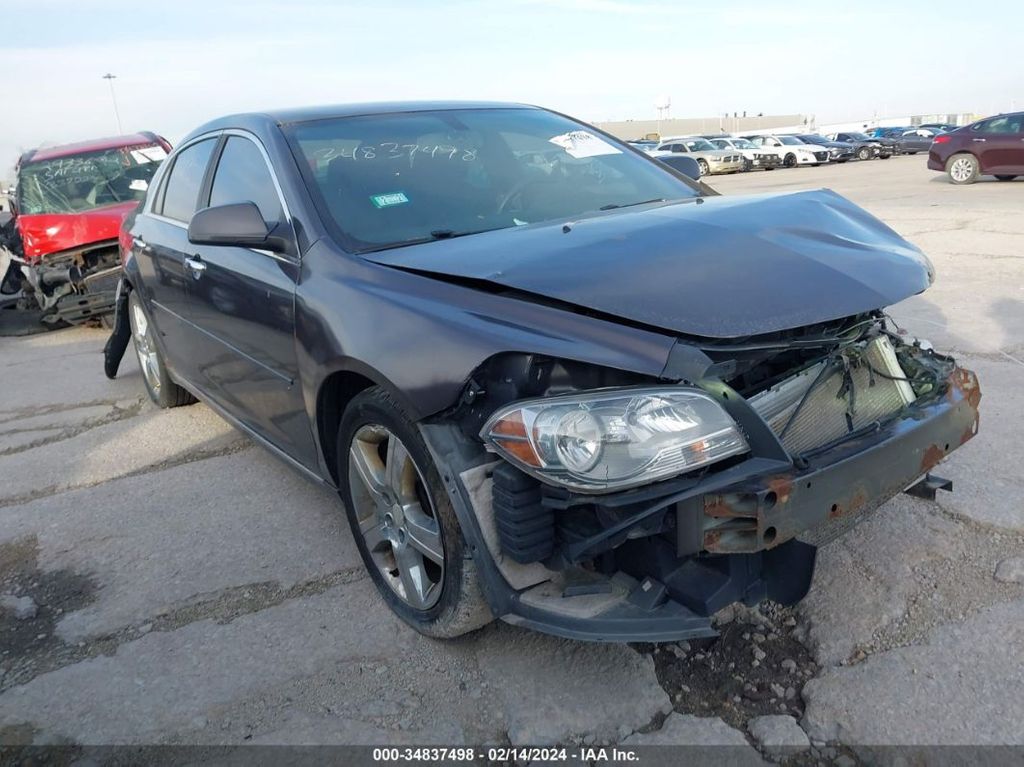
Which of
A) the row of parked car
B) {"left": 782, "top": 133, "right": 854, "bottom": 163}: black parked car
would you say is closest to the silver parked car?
the row of parked car

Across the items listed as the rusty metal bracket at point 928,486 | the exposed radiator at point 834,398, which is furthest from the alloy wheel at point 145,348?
the rusty metal bracket at point 928,486

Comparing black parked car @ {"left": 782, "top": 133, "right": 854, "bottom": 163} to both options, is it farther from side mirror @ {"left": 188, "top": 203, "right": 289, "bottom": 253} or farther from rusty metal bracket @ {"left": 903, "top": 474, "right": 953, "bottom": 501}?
side mirror @ {"left": 188, "top": 203, "right": 289, "bottom": 253}

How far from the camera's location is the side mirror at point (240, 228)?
291cm

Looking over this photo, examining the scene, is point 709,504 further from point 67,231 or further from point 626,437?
point 67,231

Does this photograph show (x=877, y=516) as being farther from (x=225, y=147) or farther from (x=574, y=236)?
(x=225, y=147)

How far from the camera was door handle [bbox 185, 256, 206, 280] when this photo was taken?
12.1 ft

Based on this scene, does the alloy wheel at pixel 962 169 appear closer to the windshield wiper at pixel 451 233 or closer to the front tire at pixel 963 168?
the front tire at pixel 963 168

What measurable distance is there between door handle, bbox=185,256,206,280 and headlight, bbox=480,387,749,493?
228cm

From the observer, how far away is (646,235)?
2.49m

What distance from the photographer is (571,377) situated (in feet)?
6.89

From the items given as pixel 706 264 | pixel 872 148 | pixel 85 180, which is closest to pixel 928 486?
pixel 706 264

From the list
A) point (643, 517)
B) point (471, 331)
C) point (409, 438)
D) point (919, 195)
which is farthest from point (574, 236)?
point (919, 195)

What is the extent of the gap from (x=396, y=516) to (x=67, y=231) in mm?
7379

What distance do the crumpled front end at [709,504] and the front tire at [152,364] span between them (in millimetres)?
3509
